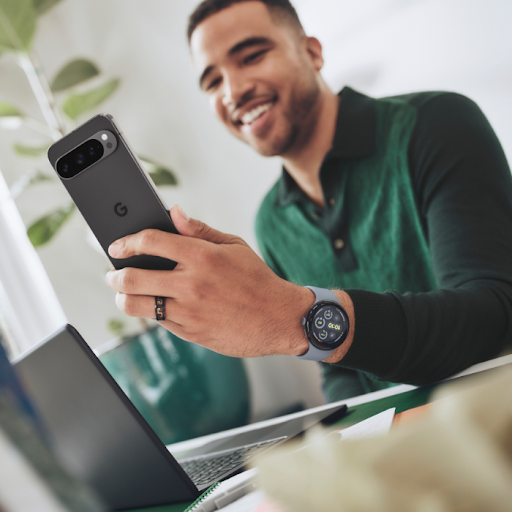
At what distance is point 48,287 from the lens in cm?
173

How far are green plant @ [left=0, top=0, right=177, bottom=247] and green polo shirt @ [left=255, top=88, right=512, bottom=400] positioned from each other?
0.67 meters

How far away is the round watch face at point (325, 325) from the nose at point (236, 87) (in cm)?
91

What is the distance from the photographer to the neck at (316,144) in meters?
1.19

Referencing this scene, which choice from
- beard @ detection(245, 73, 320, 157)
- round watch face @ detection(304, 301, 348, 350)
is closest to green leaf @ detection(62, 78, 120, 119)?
beard @ detection(245, 73, 320, 157)

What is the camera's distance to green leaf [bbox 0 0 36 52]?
4.46 ft

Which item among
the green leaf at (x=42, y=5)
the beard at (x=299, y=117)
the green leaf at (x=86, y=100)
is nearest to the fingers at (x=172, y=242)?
the beard at (x=299, y=117)

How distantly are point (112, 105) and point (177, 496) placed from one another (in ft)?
5.08

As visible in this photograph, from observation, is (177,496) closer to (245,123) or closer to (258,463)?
(258,463)

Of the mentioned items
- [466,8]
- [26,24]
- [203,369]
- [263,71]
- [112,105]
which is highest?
[26,24]

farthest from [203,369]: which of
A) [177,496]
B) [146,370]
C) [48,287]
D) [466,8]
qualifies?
[466,8]

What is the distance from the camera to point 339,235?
43.8 inches

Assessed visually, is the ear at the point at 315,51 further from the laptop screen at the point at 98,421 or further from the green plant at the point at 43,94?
the laptop screen at the point at 98,421

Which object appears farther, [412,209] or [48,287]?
[48,287]

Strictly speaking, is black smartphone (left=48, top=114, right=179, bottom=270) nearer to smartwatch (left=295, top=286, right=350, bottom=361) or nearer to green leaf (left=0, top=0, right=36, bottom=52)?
smartwatch (left=295, top=286, right=350, bottom=361)
